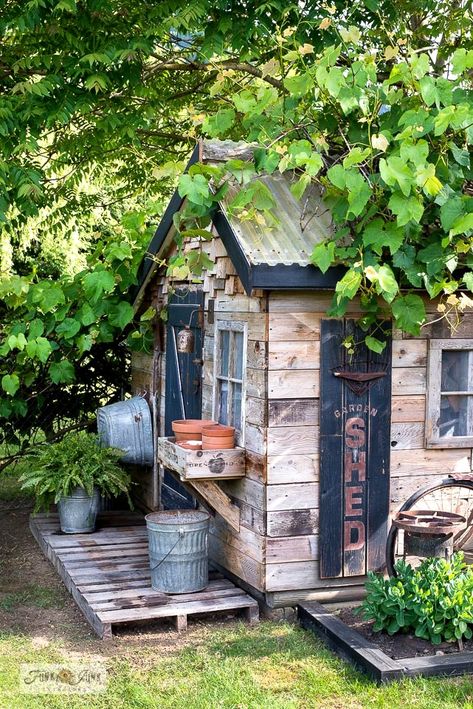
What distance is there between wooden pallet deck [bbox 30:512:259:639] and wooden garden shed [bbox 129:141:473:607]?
0.29 metres

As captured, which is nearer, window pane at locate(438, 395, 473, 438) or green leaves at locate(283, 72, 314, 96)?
green leaves at locate(283, 72, 314, 96)

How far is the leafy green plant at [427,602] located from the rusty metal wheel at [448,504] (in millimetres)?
600

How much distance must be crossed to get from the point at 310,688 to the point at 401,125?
3507 mm

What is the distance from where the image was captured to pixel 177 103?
10.9 meters

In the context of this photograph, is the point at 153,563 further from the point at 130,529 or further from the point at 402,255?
the point at 402,255

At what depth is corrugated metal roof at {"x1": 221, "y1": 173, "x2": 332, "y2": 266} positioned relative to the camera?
5906 mm

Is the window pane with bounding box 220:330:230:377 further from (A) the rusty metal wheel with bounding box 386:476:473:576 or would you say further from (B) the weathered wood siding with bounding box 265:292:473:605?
(A) the rusty metal wheel with bounding box 386:476:473:576

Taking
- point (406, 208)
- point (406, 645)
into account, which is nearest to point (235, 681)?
point (406, 645)

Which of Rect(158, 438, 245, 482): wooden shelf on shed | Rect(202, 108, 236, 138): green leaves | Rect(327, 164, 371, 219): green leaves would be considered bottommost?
Rect(158, 438, 245, 482): wooden shelf on shed

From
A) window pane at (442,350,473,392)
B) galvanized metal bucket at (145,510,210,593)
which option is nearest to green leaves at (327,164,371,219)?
window pane at (442,350,473,392)

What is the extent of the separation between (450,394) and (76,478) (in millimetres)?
3417

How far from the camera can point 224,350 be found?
22.4 feet

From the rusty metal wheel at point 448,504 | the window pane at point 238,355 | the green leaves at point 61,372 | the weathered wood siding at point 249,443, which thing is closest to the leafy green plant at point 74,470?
the green leaves at point 61,372

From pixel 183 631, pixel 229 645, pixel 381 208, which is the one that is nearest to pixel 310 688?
pixel 229 645
